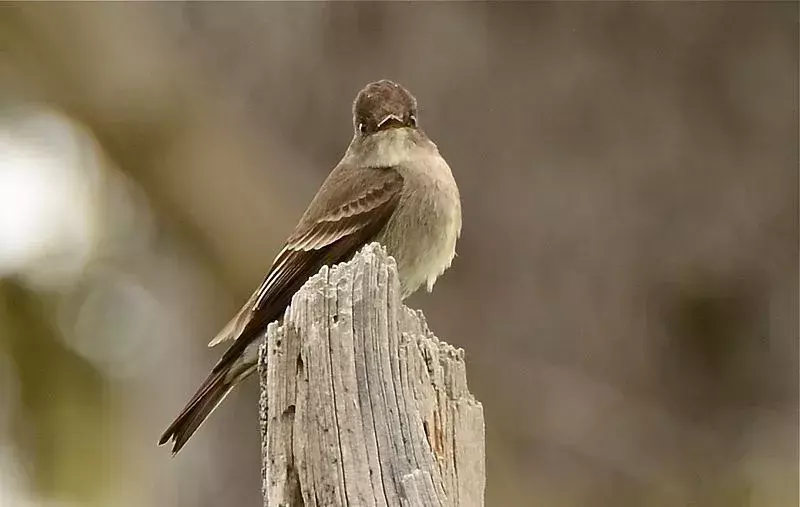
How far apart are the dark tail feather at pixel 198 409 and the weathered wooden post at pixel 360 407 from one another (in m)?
0.72

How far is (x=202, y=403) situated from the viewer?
8.89 ft

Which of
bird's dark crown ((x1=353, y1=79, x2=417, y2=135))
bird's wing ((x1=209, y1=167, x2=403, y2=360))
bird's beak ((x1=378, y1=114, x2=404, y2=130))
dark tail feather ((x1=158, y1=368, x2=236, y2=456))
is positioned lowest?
dark tail feather ((x1=158, y1=368, x2=236, y2=456))

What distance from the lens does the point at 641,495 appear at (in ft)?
16.8

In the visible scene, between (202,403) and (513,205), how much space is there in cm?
276

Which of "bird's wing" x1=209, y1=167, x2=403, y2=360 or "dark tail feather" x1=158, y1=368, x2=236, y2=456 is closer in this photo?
"dark tail feather" x1=158, y1=368, x2=236, y2=456

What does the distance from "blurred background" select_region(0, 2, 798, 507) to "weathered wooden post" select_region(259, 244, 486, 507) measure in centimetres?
303

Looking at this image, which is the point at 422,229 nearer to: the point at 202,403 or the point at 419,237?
the point at 419,237

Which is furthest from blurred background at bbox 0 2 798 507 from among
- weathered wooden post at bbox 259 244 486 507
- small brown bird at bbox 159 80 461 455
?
weathered wooden post at bbox 259 244 486 507

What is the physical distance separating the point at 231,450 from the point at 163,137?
56.0 inches

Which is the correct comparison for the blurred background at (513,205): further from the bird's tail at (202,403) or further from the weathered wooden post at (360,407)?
the weathered wooden post at (360,407)

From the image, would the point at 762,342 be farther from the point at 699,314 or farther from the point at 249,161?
the point at 249,161

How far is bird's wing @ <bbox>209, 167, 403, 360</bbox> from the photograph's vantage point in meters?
2.78

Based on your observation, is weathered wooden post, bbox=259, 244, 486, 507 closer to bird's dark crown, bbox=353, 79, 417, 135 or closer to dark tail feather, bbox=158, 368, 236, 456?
dark tail feather, bbox=158, 368, 236, 456

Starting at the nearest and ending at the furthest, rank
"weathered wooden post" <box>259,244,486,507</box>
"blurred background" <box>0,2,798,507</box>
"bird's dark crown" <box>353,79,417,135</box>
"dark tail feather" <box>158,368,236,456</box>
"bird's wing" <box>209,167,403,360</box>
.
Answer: "weathered wooden post" <box>259,244,486,507</box> < "dark tail feather" <box>158,368,236,456</box> < "bird's wing" <box>209,167,403,360</box> < "bird's dark crown" <box>353,79,417,135</box> < "blurred background" <box>0,2,798,507</box>
